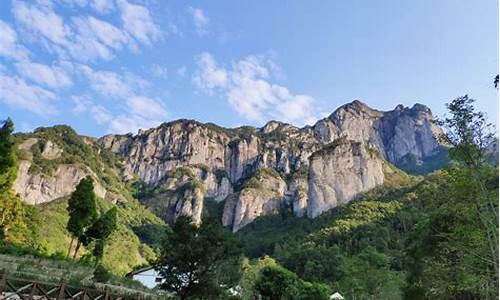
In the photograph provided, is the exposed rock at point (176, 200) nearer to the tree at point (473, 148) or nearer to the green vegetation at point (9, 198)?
the green vegetation at point (9, 198)

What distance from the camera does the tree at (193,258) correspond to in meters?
22.5

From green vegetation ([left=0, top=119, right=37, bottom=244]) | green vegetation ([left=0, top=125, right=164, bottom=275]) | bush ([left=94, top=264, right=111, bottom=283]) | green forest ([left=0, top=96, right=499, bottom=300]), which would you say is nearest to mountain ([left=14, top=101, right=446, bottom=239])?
green vegetation ([left=0, top=125, right=164, bottom=275])

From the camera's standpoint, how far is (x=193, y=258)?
22672mm

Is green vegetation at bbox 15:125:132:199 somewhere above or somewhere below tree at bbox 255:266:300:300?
above

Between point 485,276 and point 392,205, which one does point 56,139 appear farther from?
point 485,276

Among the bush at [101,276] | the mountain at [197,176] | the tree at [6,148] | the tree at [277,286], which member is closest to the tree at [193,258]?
the bush at [101,276]

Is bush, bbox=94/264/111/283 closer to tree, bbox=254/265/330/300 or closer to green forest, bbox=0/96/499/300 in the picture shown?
green forest, bbox=0/96/499/300

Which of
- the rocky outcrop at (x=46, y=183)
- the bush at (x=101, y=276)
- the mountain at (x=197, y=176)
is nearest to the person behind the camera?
the bush at (x=101, y=276)

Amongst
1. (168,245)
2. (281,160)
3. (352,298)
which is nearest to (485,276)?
(168,245)

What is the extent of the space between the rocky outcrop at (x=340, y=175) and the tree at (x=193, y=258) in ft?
372

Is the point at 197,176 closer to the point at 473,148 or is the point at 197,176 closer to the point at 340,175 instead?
the point at 340,175

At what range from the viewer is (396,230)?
298ft

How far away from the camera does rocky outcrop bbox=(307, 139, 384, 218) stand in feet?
449

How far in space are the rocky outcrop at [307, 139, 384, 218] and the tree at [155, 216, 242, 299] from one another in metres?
113
